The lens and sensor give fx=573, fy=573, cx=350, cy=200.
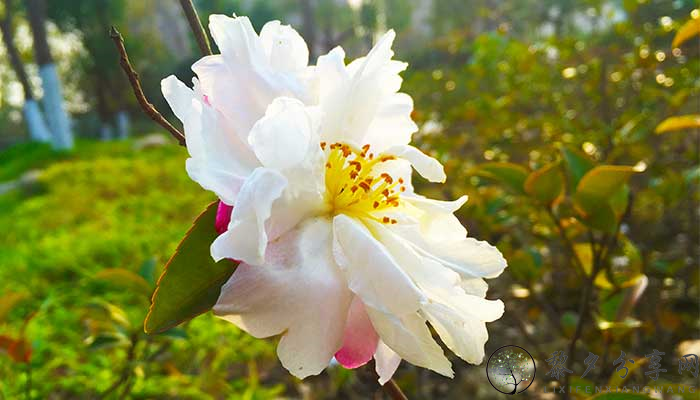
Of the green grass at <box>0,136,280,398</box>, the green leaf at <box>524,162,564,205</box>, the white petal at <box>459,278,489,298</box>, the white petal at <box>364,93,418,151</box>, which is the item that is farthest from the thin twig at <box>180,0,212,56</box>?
the green grass at <box>0,136,280,398</box>

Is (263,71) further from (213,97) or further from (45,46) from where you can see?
(45,46)

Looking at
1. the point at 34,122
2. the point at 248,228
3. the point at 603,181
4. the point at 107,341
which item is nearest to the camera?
the point at 248,228

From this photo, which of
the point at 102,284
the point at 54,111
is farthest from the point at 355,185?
the point at 54,111

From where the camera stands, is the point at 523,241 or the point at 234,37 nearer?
the point at 234,37

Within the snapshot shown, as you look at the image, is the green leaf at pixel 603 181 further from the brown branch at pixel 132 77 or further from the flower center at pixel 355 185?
the brown branch at pixel 132 77

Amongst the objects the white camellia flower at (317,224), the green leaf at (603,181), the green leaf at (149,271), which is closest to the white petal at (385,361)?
the white camellia flower at (317,224)

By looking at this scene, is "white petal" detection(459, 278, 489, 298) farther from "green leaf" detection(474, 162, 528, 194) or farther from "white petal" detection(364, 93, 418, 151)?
"green leaf" detection(474, 162, 528, 194)

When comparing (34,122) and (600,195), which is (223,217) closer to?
(600,195)
